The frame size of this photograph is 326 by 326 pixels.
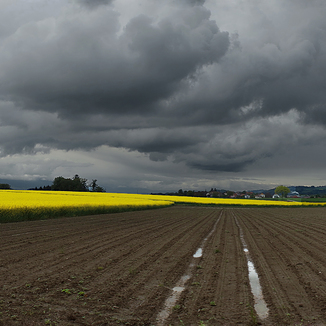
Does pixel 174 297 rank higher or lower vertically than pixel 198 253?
higher

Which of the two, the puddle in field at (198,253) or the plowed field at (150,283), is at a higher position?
the plowed field at (150,283)

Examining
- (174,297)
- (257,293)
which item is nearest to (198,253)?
(257,293)

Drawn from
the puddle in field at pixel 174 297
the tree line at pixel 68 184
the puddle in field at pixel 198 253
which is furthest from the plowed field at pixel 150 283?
the tree line at pixel 68 184

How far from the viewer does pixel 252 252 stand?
441 inches

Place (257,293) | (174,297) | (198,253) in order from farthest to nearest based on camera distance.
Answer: (198,253)
(257,293)
(174,297)

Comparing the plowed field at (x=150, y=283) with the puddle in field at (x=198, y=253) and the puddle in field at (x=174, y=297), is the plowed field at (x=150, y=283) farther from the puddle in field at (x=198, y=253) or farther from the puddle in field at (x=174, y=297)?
the puddle in field at (x=198, y=253)

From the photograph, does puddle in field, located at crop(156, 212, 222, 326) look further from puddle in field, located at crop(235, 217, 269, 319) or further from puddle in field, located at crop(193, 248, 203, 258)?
puddle in field, located at crop(235, 217, 269, 319)

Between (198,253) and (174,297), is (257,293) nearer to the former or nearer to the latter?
(174,297)

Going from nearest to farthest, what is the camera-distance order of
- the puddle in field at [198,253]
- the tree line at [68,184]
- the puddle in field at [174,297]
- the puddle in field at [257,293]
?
the puddle in field at [174,297]
the puddle in field at [257,293]
the puddle in field at [198,253]
the tree line at [68,184]

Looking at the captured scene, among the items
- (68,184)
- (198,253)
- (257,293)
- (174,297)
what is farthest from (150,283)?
(68,184)

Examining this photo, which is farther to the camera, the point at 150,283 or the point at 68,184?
Result: the point at 68,184

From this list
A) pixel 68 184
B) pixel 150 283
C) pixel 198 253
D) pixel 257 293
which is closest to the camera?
pixel 257 293

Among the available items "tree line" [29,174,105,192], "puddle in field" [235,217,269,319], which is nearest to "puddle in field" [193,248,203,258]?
"puddle in field" [235,217,269,319]

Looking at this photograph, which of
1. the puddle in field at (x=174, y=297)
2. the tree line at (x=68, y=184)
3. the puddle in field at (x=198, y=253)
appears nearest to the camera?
the puddle in field at (x=174, y=297)
